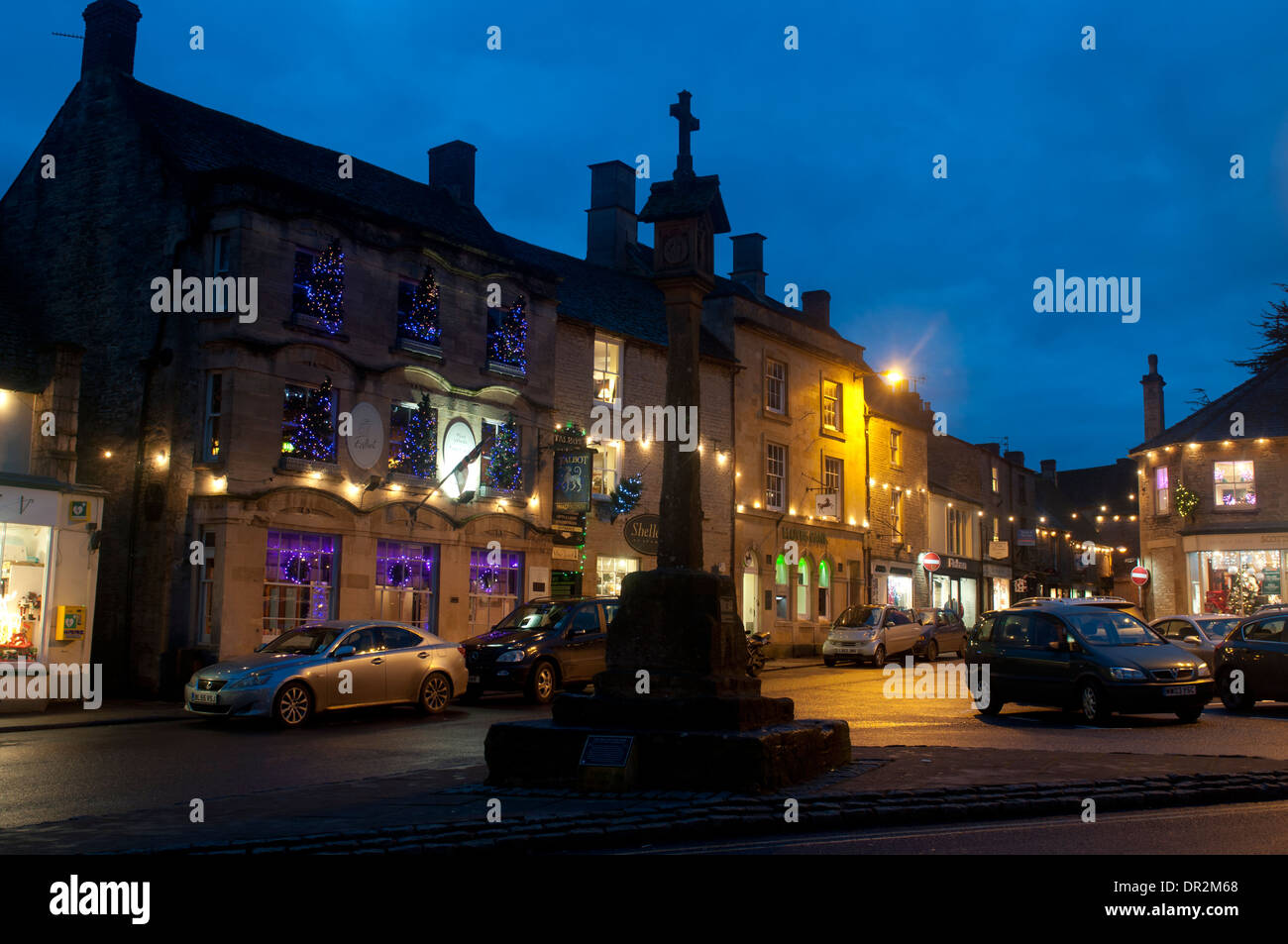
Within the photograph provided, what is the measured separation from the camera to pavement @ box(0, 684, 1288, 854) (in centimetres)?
753

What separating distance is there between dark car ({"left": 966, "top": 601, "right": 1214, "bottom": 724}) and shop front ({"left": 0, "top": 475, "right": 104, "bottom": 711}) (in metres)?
15.3

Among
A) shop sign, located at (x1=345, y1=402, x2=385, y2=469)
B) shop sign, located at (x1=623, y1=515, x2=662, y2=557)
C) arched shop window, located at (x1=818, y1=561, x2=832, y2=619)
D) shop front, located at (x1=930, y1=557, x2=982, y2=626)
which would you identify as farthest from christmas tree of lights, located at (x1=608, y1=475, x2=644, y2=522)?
shop front, located at (x1=930, y1=557, x2=982, y2=626)

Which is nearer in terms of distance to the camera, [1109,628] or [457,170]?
[1109,628]

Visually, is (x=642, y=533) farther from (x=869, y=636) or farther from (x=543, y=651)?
(x=543, y=651)

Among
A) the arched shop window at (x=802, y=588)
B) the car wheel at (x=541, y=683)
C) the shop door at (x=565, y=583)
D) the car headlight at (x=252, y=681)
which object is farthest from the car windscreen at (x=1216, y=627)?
the car headlight at (x=252, y=681)

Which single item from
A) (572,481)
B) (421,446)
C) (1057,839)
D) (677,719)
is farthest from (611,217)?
(1057,839)

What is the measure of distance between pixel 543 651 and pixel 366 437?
7315 millimetres

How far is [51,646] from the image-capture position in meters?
19.5

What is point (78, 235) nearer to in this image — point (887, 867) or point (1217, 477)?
point (887, 867)

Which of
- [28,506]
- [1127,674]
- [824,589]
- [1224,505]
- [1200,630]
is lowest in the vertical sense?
[1127,674]

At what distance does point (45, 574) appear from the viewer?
19797 millimetres

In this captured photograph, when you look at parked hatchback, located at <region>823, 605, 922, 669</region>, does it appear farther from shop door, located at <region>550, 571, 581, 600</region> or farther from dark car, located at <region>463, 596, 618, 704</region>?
dark car, located at <region>463, 596, 618, 704</region>

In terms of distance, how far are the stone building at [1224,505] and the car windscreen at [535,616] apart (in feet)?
87.8

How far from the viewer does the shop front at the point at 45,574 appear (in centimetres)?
1933
